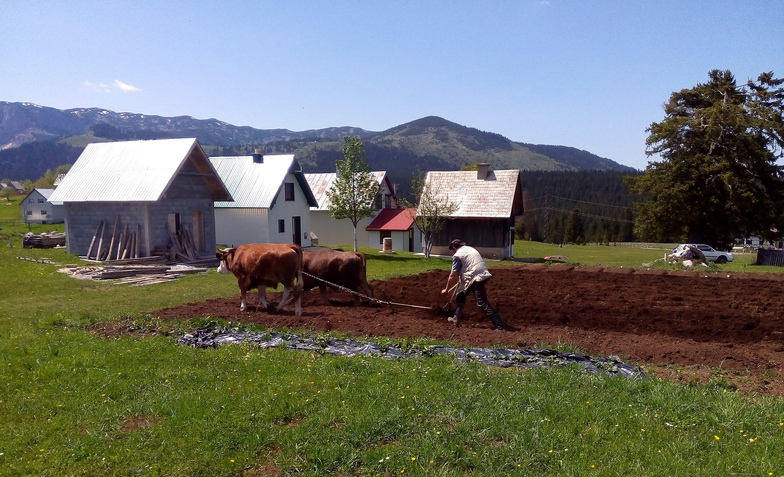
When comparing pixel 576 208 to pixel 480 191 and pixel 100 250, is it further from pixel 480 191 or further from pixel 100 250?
pixel 100 250

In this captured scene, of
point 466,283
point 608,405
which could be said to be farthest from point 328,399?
point 466,283

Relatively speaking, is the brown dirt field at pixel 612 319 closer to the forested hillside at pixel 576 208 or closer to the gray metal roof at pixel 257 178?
the gray metal roof at pixel 257 178

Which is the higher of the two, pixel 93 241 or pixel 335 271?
pixel 93 241

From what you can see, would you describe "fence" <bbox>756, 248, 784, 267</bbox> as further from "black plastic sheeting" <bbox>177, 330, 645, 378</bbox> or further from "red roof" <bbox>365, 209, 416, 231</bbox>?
"black plastic sheeting" <bbox>177, 330, 645, 378</bbox>

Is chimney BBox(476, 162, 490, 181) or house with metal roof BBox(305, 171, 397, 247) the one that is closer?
chimney BBox(476, 162, 490, 181)

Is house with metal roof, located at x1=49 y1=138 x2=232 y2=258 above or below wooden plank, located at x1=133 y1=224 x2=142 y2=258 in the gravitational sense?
above

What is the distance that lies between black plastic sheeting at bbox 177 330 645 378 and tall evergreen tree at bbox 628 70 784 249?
1263 inches

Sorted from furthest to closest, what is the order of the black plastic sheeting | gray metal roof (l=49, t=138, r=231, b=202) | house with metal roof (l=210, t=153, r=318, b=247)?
house with metal roof (l=210, t=153, r=318, b=247) → gray metal roof (l=49, t=138, r=231, b=202) → the black plastic sheeting

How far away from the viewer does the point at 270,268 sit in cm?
1305

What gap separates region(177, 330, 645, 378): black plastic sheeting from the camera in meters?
8.12

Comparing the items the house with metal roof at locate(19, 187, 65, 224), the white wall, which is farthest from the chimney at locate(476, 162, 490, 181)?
the house with metal roof at locate(19, 187, 65, 224)

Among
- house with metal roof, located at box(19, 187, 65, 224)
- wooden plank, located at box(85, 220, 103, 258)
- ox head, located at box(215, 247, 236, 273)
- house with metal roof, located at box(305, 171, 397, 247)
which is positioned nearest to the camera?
ox head, located at box(215, 247, 236, 273)

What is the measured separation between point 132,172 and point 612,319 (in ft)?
77.6

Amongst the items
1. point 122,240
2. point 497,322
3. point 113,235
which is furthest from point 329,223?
point 497,322
